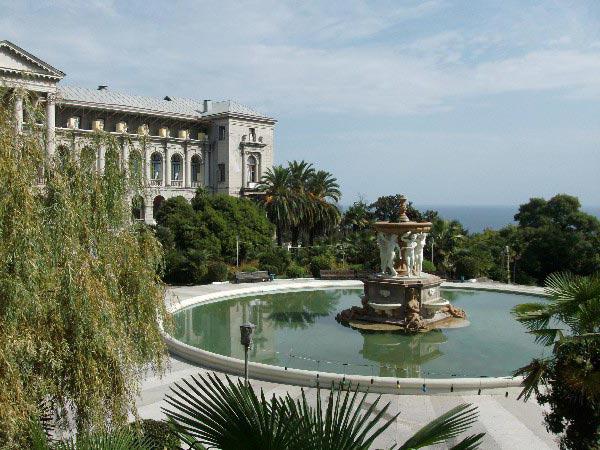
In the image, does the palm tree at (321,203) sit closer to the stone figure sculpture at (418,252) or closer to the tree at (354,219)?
the tree at (354,219)

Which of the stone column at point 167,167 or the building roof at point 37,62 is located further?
the stone column at point 167,167

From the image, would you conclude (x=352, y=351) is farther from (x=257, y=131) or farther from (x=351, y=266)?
(x=257, y=131)

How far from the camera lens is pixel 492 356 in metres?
20.2

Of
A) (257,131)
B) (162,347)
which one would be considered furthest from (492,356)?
(257,131)

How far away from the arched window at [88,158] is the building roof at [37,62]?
1936 inches

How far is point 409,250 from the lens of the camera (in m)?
24.9

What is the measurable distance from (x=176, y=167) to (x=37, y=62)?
19206mm

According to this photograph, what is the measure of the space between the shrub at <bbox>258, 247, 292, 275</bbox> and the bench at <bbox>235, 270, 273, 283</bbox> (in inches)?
62.1

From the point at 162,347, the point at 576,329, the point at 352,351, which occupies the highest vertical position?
the point at 576,329

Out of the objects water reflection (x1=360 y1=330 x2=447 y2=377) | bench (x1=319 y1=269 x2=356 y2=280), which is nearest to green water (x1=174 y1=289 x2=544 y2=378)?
water reflection (x1=360 y1=330 x2=447 y2=377)

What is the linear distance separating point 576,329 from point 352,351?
39.2 feet

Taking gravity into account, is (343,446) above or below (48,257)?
below

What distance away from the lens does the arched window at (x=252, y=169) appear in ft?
232

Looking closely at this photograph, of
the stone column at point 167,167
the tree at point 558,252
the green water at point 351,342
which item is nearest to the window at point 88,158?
the green water at point 351,342
